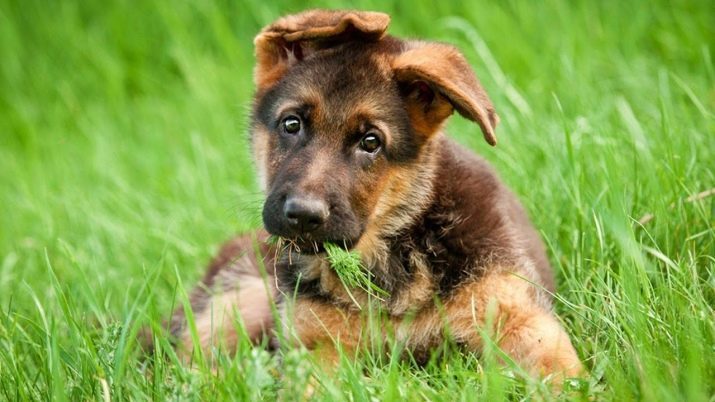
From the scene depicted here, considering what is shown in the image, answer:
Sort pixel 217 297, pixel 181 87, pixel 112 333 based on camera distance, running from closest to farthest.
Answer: pixel 112 333 < pixel 217 297 < pixel 181 87

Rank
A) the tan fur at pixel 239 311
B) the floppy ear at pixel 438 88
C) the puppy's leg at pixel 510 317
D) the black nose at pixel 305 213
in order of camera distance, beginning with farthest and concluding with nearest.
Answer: the tan fur at pixel 239 311 < the puppy's leg at pixel 510 317 < the floppy ear at pixel 438 88 < the black nose at pixel 305 213

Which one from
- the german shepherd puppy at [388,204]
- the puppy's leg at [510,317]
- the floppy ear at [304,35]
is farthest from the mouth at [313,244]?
the floppy ear at [304,35]

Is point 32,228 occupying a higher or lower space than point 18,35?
lower

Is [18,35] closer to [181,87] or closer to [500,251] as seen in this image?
[181,87]

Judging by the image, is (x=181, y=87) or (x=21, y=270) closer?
(x=21, y=270)

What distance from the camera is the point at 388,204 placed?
451cm

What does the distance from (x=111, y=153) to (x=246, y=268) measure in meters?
3.45

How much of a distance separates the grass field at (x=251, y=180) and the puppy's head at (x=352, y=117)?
1.73ft

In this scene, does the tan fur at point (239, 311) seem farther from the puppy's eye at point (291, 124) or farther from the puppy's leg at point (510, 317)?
the puppy's leg at point (510, 317)

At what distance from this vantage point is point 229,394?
3414mm

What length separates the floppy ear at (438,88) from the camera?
4059mm

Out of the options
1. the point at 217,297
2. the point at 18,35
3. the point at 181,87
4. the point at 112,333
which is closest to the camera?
the point at 112,333

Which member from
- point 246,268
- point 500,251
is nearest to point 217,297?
point 246,268

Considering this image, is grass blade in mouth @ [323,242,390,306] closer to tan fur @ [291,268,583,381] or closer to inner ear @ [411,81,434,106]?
tan fur @ [291,268,583,381]
